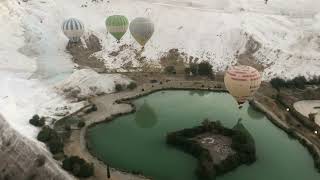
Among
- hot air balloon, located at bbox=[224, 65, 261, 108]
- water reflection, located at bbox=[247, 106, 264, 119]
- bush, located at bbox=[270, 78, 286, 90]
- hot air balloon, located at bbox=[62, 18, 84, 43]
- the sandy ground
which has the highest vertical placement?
hot air balloon, located at bbox=[62, 18, 84, 43]

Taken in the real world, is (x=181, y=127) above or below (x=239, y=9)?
below

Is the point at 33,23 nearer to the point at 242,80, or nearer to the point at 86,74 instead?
the point at 86,74

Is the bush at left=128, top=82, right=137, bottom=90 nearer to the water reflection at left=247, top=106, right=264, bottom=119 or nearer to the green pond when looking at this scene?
the green pond

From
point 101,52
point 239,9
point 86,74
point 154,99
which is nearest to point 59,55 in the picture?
point 101,52

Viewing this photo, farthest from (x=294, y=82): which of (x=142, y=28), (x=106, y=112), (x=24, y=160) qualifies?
(x=24, y=160)

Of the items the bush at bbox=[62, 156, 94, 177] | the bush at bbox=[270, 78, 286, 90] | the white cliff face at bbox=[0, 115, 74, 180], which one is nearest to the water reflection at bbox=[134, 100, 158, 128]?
the bush at bbox=[62, 156, 94, 177]

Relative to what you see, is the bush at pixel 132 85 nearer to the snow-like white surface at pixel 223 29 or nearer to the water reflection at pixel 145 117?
the water reflection at pixel 145 117
